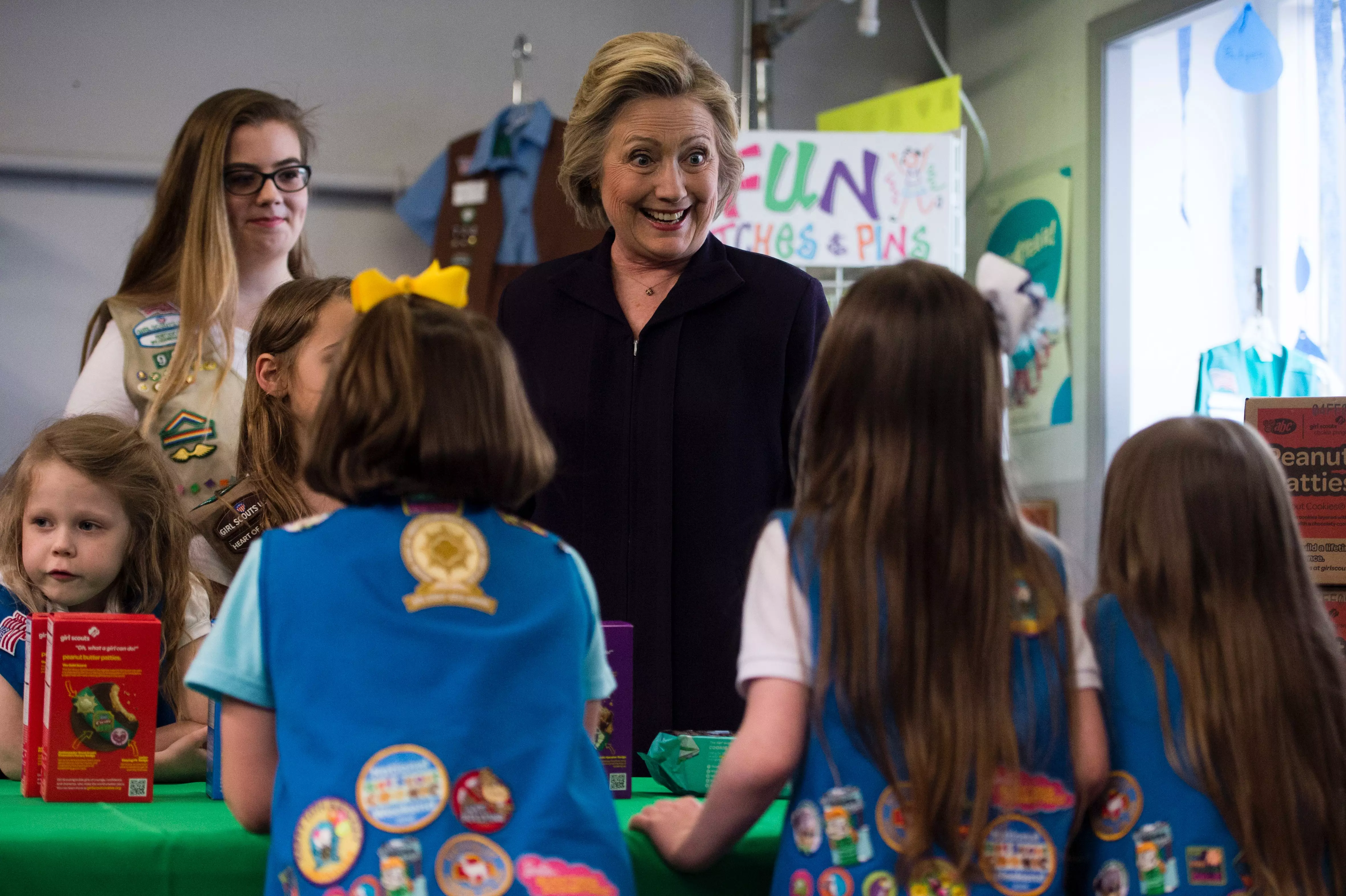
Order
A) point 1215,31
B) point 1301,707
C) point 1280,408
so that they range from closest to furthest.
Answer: point 1301,707 < point 1280,408 < point 1215,31

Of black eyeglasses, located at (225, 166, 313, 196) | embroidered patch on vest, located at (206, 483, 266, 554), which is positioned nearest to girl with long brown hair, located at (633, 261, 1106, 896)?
embroidered patch on vest, located at (206, 483, 266, 554)

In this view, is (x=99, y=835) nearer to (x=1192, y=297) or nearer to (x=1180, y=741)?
(x=1180, y=741)

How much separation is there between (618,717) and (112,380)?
136 centimetres

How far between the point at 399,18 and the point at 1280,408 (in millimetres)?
3268

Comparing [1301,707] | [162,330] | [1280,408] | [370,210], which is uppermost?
[370,210]

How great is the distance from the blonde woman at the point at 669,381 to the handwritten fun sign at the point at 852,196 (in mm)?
1891

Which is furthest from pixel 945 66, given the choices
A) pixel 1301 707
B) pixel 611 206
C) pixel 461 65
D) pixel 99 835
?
pixel 99 835

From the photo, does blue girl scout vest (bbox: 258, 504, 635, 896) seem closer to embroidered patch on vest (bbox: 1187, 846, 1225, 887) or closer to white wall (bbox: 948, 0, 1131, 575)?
embroidered patch on vest (bbox: 1187, 846, 1225, 887)

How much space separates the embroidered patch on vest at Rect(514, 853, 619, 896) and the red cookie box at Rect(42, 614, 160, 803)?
538 millimetres

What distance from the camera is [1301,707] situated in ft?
4.13

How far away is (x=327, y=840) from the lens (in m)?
1.08

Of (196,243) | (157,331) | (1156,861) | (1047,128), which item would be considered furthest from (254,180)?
(1047,128)

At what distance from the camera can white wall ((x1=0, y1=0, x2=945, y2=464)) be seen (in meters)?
4.01

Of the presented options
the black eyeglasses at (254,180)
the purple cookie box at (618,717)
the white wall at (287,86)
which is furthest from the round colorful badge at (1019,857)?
the white wall at (287,86)
